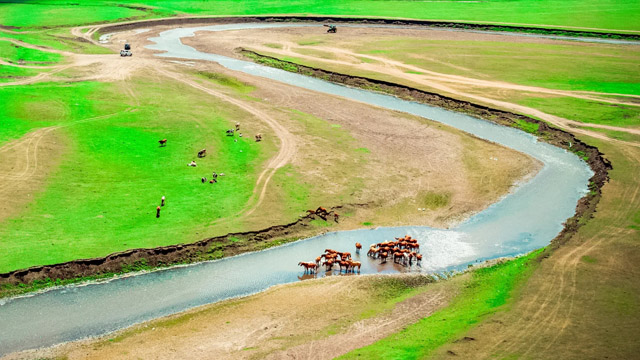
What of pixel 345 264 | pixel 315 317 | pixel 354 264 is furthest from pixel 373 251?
pixel 315 317

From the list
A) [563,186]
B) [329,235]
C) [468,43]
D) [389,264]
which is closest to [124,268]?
[329,235]

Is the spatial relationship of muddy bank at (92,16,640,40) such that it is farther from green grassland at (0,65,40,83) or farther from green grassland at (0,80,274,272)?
green grassland at (0,80,274,272)

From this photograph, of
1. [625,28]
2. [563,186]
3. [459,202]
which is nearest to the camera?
[459,202]

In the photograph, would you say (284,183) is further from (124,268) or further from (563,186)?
(563,186)

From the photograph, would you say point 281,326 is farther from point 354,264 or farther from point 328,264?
point 354,264

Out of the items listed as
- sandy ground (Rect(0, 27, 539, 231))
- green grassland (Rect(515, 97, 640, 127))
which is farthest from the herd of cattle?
green grassland (Rect(515, 97, 640, 127))

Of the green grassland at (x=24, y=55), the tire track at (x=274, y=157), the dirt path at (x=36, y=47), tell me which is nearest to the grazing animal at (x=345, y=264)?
the tire track at (x=274, y=157)

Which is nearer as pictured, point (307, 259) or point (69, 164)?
point (307, 259)
